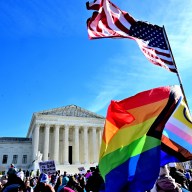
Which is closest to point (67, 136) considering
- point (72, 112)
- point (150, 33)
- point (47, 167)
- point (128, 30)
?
point (72, 112)

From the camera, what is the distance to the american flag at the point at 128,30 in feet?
20.4

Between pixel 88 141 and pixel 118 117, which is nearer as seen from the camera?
pixel 118 117

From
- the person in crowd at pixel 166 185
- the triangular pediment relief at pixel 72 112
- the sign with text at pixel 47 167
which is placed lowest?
the person in crowd at pixel 166 185

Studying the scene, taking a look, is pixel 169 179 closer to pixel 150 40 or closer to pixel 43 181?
pixel 43 181

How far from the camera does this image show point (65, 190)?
5.66 m

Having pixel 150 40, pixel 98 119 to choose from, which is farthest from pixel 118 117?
pixel 98 119

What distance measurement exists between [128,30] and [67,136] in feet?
161

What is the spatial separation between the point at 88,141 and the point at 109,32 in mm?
52183

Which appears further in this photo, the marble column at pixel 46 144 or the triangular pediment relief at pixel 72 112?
the triangular pediment relief at pixel 72 112

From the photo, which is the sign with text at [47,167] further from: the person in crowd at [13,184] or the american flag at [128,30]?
the person in crowd at [13,184]

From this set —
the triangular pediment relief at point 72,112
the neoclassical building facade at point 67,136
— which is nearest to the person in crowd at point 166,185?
the neoclassical building facade at point 67,136

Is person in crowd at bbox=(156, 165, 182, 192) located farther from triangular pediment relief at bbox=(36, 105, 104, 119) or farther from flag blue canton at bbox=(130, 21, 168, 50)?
triangular pediment relief at bbox=(36, 105, 104, 119)

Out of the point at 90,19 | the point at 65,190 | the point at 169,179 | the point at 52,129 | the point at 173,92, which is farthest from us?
the point at 52,129

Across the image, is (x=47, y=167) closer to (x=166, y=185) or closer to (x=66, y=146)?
(x=166, y=185)
